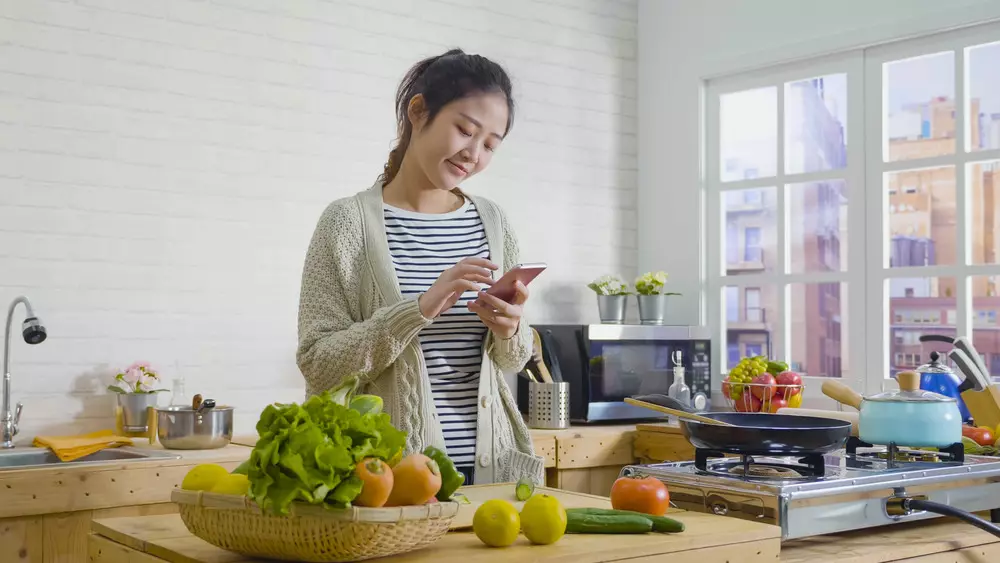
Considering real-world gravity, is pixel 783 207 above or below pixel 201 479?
above

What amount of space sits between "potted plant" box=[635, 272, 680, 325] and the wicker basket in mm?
3487

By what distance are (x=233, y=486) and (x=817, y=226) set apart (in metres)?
3.78

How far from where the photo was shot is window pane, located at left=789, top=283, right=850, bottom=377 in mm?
4656

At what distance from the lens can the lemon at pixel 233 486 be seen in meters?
1.45

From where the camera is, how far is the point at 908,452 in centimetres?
246

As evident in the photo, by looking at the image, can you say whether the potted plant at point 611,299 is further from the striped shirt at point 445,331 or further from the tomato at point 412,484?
the tomato at point 412,484

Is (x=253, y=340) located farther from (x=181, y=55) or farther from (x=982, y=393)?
(x=982, y=393)

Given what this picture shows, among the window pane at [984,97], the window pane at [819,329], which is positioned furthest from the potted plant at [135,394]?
the window pane at [984,97]

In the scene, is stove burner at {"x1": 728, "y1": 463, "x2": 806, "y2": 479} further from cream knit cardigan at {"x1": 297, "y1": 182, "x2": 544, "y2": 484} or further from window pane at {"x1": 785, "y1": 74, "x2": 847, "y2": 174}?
window pane at {"x1": 785, "y1": 74, "x2": 847, "y2": 174}

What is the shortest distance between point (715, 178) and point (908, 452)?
9.25 feet

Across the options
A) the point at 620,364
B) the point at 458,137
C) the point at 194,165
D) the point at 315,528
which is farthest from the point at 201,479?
the point at 620,364

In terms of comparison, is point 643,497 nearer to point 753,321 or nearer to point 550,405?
point 550,405

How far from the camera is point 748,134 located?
506 centimetres

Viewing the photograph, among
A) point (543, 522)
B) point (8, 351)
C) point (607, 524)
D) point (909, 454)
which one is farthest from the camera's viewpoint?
point (8, 351)
